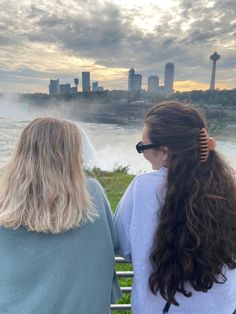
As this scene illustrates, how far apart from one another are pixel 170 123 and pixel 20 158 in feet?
1.84

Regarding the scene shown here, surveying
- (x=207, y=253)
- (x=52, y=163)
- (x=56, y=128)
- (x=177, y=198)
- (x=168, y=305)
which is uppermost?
(x=56, y=128)

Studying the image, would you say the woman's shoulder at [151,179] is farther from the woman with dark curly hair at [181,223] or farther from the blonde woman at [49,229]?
the blonde woman at [49,229]

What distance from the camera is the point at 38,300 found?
1080mm

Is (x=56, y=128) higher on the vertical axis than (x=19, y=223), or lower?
higher

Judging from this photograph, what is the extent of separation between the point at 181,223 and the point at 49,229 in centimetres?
46

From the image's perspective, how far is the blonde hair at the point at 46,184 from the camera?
1.06m

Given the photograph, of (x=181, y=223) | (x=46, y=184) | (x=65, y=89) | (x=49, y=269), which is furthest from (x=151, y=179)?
(x=65, y=89)

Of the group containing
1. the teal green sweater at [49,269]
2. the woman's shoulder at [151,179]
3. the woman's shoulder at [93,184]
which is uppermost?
the woman's shoulder at [151,179]

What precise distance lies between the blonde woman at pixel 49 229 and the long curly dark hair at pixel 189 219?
232 mm

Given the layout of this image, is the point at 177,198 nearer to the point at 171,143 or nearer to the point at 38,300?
the point at 171,143

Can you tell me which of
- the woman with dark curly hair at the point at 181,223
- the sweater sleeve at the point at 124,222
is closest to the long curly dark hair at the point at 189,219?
the woman with dark curly hair at the point at 181,223

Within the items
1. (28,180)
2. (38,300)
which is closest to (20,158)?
(28,180)

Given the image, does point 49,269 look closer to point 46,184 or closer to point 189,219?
point 46,184

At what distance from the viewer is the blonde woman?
1070 millimetres
